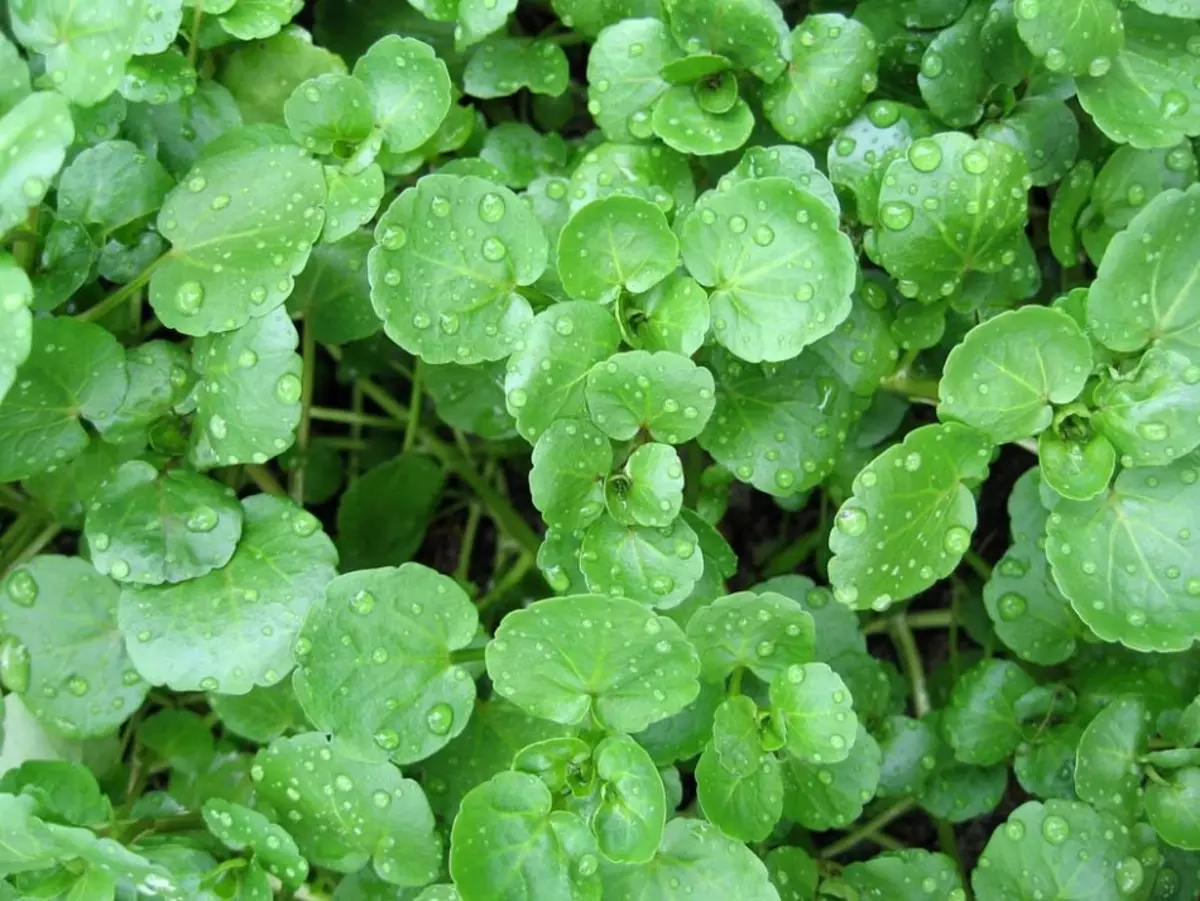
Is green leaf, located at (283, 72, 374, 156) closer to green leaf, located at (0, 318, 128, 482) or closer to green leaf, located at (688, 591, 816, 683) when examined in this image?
green leaf, located at (0, 318, 128, 482)

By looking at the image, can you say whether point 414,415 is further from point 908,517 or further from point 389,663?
point 908,517

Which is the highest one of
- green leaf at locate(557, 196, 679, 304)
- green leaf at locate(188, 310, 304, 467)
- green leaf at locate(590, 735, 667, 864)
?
green leaf at locate(557, 196, 679, 304)

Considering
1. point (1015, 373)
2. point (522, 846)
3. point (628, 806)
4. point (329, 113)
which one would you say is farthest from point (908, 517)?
point (329, 113)

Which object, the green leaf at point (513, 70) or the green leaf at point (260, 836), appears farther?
the green leaf at point (513, 70)

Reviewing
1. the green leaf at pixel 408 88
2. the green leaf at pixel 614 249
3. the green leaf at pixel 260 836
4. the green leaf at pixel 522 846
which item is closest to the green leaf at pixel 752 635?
the green leaf at pixel 522 846

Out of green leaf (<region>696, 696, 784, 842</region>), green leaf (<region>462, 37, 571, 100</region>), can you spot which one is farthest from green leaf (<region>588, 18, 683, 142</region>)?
green leaf (<region>696, 696, 784, 842</region>)

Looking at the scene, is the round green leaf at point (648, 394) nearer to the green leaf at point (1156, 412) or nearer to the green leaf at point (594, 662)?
the green leaf at point (594, 662)
